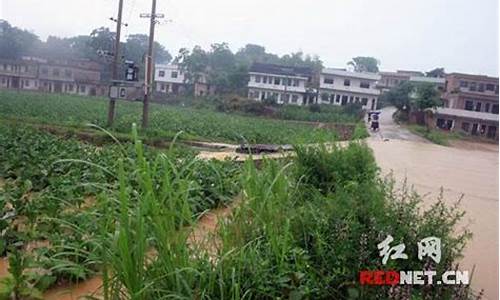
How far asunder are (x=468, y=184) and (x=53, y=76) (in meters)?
25.6

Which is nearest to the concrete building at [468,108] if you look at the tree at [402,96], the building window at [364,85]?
the tree at [402,96]

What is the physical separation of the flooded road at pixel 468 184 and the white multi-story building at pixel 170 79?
66.4ft

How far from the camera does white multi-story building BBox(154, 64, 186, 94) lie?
3600 cm

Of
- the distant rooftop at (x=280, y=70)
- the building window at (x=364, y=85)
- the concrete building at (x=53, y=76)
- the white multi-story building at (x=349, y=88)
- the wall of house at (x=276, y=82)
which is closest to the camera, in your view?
the concrete building at (x=53, y=76)

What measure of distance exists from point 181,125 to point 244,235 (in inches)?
550

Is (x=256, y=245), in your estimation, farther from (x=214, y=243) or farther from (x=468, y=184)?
(x=468, y=184)

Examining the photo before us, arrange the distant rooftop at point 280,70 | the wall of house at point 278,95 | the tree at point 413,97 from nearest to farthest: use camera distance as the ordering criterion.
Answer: the tree at point 413,97
the wall of house at point 278,95
the distant rooftop at point 280,70

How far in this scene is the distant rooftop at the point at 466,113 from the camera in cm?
2225

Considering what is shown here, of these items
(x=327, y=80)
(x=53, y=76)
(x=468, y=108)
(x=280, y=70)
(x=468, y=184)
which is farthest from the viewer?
(x=280, y=70)

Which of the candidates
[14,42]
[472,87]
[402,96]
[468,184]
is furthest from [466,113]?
[14,42]

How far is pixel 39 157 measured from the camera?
5453mm

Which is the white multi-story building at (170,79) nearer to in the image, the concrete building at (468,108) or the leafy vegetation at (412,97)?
the leafy vegetation at (412,97)

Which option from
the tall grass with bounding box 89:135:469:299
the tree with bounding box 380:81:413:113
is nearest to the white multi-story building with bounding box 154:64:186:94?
the tree with bounding box 380:81:413:113

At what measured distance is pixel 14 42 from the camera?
83.1 ft
